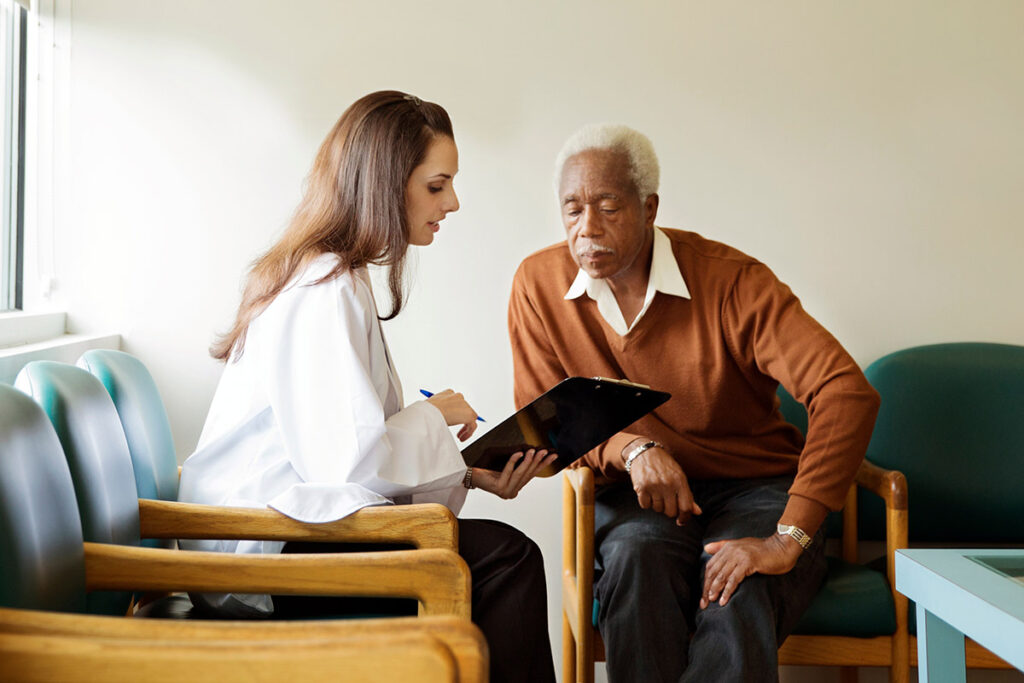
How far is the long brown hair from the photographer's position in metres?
1.67

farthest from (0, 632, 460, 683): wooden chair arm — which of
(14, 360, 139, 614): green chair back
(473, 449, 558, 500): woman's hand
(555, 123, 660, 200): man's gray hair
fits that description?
(555, 123, 660, 200): man's gray hair

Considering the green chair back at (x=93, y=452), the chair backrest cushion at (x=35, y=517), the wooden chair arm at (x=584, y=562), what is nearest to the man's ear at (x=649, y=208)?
the wooden chair arm at (x=584, y=562)

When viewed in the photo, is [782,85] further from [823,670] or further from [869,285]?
[823,670]

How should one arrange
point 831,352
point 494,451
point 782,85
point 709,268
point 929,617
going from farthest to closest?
point 782,85 < point 709,268 < point 831,352 < point 494,451 < point 929,617

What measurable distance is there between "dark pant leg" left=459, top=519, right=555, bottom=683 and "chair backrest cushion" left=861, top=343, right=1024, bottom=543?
1358mm

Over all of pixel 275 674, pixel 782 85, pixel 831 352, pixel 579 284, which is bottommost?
pixel 275 674

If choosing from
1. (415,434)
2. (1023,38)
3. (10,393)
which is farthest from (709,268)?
(10,393)

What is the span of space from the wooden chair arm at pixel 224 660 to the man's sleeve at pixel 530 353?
1.42 meters

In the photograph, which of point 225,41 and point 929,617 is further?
point 225,41

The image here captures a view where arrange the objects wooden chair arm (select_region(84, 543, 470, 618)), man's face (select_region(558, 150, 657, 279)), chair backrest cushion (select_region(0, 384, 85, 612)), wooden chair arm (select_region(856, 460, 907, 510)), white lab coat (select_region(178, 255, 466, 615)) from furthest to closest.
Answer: man's face (select_region(558, 150, 657, 279))
wooden chair arm (select_region(856, 460, 907, 510))
white lab coat (select_region(178, 255, 466, 615))
wooden chair arm (select_region(84, 543, 470, 618))
chair backrest cushion (select_region(0, 384, 85, 612))

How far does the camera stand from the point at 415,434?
1.62m

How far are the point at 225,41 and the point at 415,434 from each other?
1.61 metres

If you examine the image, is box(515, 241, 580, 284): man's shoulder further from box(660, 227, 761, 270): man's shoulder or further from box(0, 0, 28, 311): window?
box(0, 0, 28, 311): window

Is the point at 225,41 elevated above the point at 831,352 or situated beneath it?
elevated above
